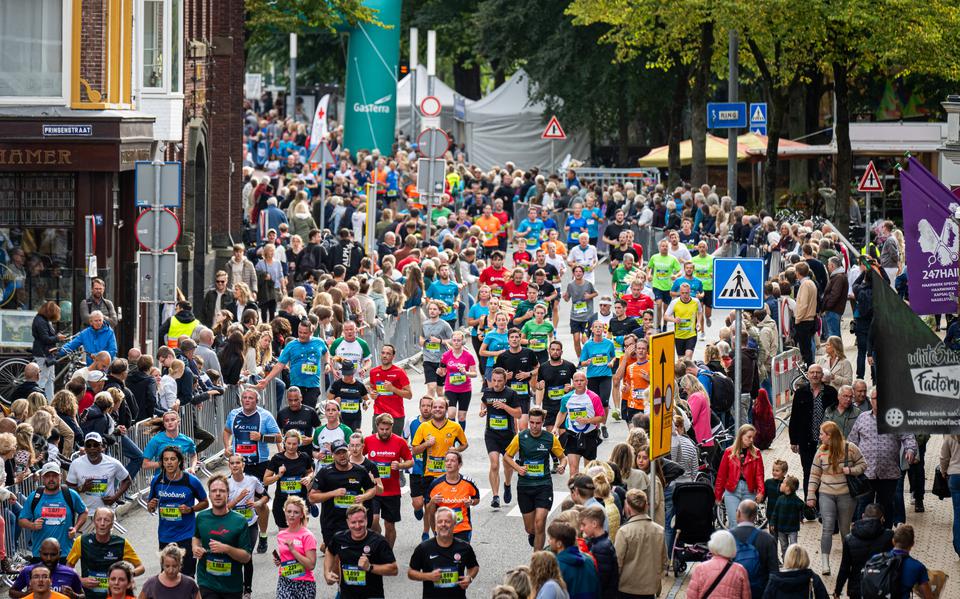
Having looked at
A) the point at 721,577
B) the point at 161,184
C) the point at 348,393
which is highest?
the point at 161,184

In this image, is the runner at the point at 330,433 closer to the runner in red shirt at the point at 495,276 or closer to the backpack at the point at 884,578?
the backpack at the point at 884,578

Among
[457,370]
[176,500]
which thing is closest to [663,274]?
[457,370]

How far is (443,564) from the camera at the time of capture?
520 inches

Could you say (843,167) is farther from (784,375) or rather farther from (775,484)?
(775,484)

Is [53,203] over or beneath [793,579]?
over

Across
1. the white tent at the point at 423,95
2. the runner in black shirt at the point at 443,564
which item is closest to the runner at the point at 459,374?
the runner in black shirt at the point at 443,564

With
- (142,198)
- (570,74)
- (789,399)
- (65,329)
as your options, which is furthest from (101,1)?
(570,74)

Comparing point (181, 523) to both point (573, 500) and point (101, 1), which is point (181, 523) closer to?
point (573, 500)

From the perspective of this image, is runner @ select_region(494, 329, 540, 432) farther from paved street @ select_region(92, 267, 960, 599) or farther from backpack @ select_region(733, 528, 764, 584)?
backpack @ select_region(733, 528, 764, 584)

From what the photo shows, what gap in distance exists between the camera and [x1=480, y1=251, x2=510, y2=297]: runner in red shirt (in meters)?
27.0

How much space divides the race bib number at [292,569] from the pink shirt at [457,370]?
7.26 m

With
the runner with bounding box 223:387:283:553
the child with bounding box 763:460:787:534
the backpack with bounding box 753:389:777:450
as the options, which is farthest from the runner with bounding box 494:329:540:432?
the child with bounding box 763:460:787:534

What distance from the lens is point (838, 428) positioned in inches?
628

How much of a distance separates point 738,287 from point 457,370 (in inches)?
163
